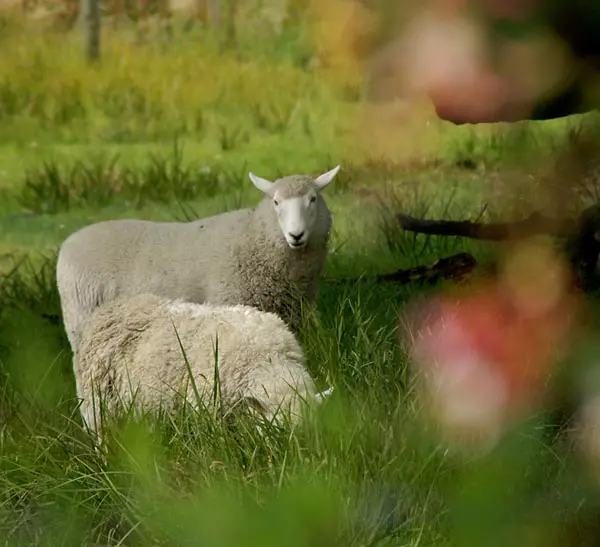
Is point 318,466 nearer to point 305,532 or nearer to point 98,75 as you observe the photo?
point 305,532

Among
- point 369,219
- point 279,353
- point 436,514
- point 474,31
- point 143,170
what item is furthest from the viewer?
point 143,170

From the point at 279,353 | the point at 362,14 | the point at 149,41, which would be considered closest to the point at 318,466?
the point at 279,353

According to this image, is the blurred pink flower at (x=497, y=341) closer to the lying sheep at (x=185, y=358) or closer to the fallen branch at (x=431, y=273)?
the lying sheep at (x=185, y=358)

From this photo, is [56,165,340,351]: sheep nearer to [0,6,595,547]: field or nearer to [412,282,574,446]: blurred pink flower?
[0,6,595,547]: field

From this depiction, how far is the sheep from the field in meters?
0.14

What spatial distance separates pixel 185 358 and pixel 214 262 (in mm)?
596

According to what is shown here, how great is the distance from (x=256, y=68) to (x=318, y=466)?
2236 mm

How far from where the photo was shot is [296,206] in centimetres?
213

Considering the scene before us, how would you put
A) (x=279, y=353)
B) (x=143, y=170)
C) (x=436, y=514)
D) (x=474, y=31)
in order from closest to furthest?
(x=474, y=31) → (x=436, y=514) → (x=279, y=353) → (x=143, y=170)

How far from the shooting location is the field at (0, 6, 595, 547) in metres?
0.90

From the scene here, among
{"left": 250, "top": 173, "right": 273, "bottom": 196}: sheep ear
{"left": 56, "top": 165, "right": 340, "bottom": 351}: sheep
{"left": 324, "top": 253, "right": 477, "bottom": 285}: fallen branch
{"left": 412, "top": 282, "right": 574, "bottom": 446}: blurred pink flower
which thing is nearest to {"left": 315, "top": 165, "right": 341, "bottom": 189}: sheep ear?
{"left": 56, "top": 165, "right": 340, "bottom": 351}: sheep

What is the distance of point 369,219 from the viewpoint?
3.20 m

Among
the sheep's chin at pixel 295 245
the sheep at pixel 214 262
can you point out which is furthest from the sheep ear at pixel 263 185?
the sheep's chin at pixel 295 245

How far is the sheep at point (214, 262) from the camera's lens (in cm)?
226
